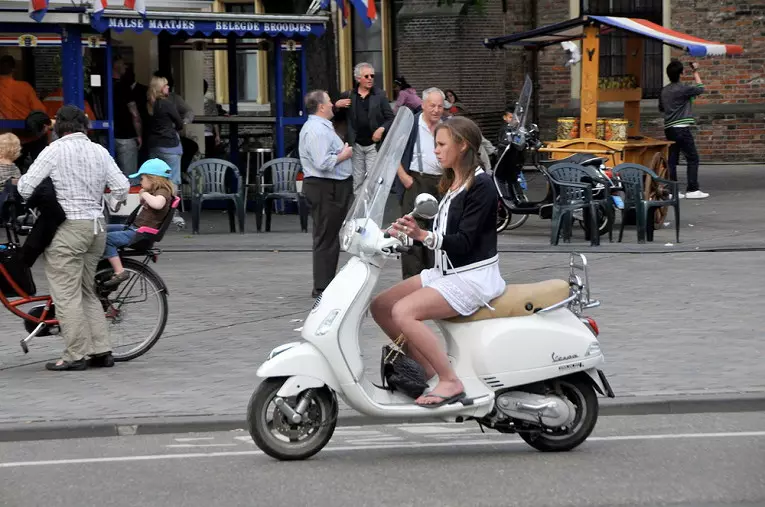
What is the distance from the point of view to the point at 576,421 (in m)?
7.25

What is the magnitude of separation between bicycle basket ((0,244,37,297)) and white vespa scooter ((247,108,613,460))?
316cm

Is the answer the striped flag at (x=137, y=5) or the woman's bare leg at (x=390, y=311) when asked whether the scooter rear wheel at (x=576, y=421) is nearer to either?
the woman's bare leg at (x=390, y=311)

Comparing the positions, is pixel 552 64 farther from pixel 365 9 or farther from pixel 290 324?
pixel 290 324

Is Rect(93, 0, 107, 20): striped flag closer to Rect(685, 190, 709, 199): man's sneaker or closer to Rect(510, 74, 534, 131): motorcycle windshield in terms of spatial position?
Rect(510, 74, 534, 131): motorcycle windshield

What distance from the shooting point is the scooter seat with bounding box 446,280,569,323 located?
23.4 feet

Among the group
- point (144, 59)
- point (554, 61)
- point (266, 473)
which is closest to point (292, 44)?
point (144, 59)

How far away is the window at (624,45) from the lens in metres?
29.6

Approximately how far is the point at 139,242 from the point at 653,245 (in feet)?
24.7

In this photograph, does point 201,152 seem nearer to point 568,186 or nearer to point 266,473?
point 568,186

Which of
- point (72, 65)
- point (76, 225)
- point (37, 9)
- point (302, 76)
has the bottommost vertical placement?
point (76, 225)

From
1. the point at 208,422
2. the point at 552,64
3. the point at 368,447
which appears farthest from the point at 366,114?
the point at 552,64

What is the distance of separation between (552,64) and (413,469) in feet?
78.8

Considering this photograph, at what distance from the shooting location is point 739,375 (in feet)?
29.6

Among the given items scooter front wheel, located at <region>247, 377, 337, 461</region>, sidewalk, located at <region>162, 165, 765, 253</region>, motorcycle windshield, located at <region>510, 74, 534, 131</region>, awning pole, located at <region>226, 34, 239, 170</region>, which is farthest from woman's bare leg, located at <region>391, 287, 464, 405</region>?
awning pole, located at <region>226, 34, 239, 170</region>
